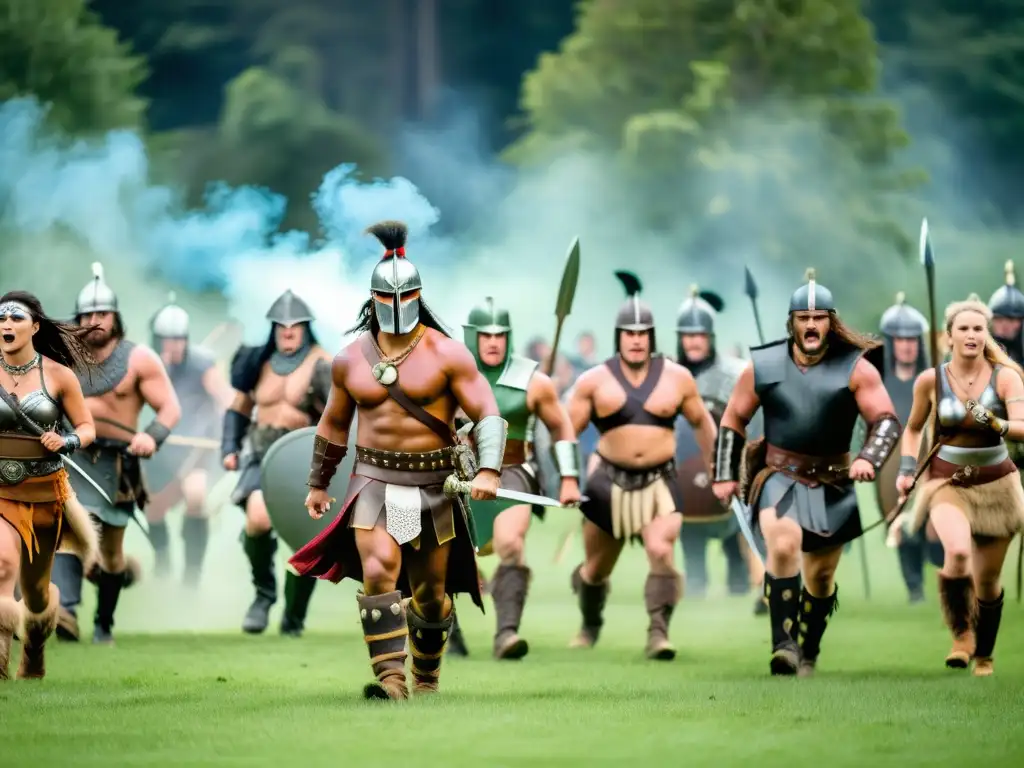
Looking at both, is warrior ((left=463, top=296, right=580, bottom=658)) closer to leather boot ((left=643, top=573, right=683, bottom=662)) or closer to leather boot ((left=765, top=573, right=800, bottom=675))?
leather boot ((left=643, top=573, right=683, bottom=662))

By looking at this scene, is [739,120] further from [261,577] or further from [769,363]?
[769,363]

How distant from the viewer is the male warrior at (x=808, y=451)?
11.3 m

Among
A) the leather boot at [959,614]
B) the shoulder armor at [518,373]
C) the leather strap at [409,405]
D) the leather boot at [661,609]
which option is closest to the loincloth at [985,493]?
the leather boot at [959,614]

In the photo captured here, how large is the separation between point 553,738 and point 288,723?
1061mm

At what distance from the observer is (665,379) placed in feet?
43.1

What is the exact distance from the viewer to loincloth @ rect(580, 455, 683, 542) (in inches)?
507

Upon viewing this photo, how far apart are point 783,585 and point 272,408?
3736 millimetres

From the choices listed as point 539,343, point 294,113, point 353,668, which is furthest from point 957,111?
point 353,668

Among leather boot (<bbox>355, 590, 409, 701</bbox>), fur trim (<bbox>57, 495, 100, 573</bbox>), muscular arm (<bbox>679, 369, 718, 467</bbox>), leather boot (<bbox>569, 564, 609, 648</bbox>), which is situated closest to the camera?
leather boot (<bbox>355, 590, 409, 701</bbox>)

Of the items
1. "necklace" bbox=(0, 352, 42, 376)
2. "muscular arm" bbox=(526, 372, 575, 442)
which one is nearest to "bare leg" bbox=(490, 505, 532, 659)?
"muscular arm" bbox=(526, 372, 575, 442)

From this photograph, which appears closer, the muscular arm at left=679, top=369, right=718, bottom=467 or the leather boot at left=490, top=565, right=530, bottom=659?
the leather boot at left=490, top=565, right=530, bottom=659

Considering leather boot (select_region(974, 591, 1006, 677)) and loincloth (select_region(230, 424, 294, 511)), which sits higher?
loincloth (select_region(230, 424, 294, 511))

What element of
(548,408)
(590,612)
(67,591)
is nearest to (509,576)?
(590,612)

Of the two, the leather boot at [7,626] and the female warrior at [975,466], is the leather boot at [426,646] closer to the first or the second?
the leather boot at [7,626]
